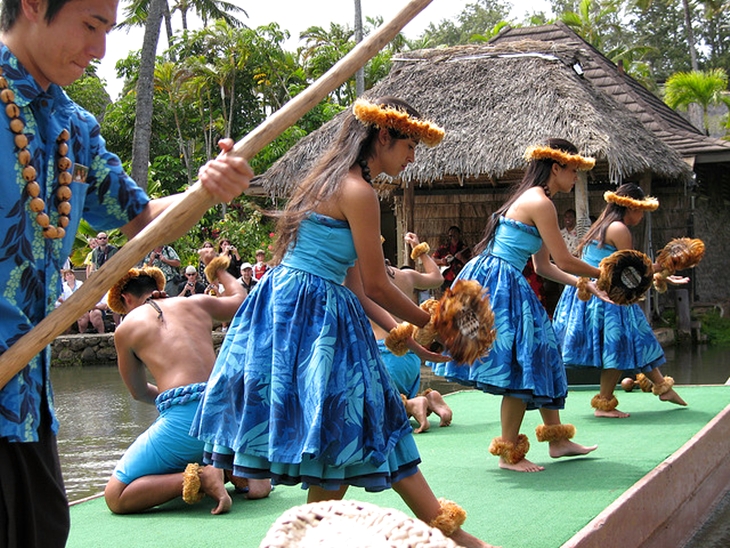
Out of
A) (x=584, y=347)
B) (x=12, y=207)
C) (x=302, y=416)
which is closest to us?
(x=12, y=207)

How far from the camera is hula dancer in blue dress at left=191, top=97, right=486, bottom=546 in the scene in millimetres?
2928

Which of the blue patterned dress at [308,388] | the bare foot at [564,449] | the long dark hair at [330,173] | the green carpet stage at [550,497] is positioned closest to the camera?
the blue patterned dress at [308,388]

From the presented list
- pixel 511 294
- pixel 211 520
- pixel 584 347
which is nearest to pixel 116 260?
pixel 211 520

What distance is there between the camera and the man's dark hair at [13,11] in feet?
6.13

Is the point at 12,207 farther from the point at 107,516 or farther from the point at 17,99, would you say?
the point at 107,516

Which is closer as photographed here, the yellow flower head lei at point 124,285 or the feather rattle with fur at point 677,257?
the yellow flower head lei at point 124,285

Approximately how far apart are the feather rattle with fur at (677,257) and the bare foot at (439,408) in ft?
5.48

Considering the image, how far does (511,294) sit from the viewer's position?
465 centimetres

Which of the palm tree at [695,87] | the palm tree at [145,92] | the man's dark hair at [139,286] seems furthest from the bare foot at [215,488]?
the palm tree at [695,87]

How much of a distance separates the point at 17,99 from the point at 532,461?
12.0 ft

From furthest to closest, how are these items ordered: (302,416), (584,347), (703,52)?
(703,52) → (584,347) → (302,416)

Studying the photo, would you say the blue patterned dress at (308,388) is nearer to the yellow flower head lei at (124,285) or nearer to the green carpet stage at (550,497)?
the green carpet stage at (550,497)

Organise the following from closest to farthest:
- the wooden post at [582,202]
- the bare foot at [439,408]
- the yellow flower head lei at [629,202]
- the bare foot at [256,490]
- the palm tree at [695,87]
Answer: the bare foot at [256,490]
the bare foot at [439,408]
the yellow flower head lei at [629,202]
the wooden post at [582,202]
the palm tree at [695,87]

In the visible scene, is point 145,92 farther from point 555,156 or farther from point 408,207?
point 555,156
